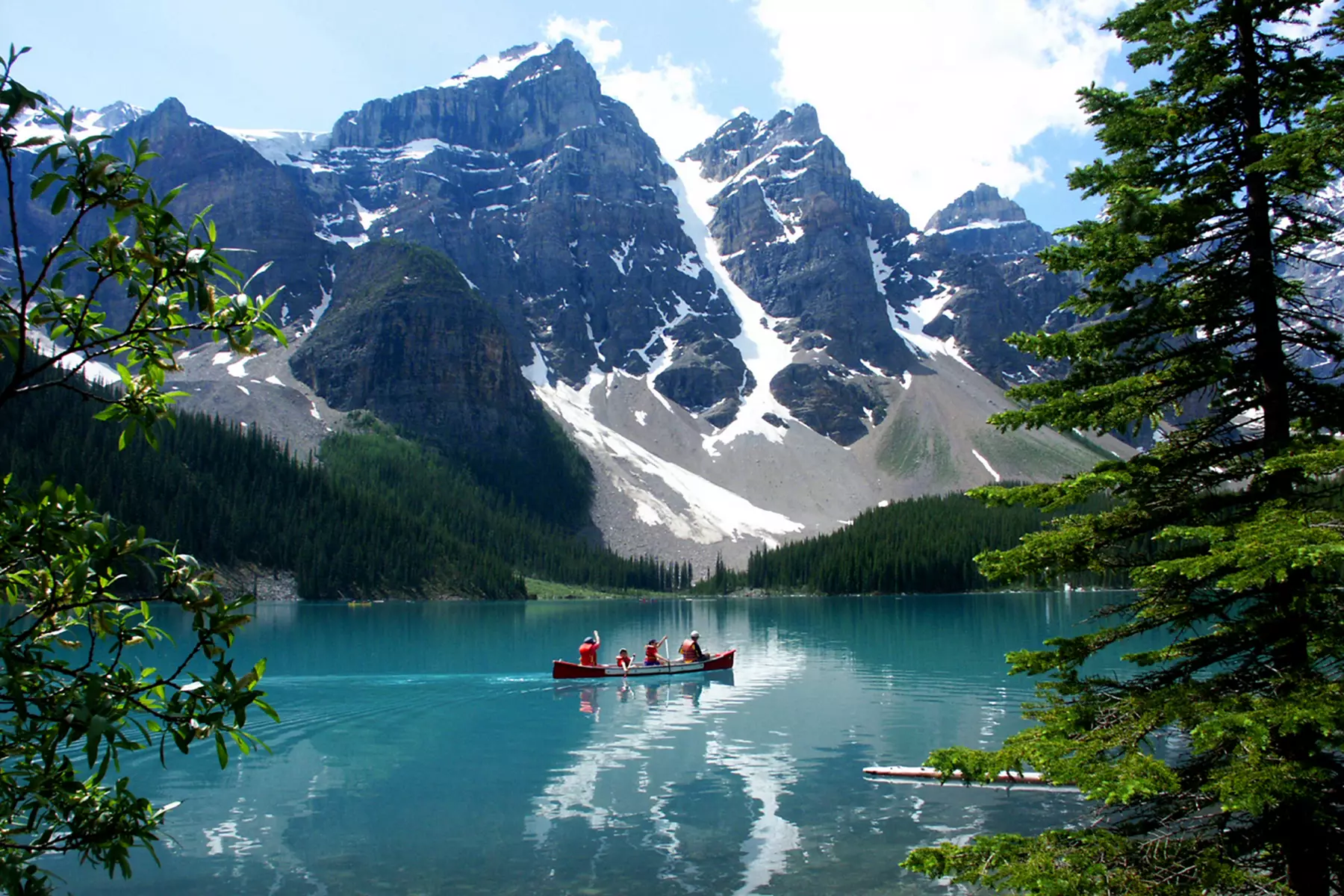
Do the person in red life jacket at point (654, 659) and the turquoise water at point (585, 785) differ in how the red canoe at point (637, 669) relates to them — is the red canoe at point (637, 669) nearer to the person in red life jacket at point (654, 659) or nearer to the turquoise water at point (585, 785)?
the person in red life jacket at point (654, 659)

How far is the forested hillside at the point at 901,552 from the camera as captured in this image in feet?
523

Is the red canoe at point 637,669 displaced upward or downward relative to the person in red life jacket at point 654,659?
downward

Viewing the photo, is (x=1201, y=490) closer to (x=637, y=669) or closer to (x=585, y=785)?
(x=585, y=785)

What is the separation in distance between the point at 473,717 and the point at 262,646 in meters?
37.6

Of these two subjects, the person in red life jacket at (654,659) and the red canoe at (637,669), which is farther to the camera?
the person in red life jacket at (654,659)

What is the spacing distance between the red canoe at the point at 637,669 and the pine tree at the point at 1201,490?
4058 centimetres

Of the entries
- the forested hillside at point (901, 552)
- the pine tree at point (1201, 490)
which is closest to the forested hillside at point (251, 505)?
the forested hillside at point (901, 552)

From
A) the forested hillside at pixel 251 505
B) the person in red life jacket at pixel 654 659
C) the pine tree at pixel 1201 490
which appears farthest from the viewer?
the forested hillside at pixel 251 505

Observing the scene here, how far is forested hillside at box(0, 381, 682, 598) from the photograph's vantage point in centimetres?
13588

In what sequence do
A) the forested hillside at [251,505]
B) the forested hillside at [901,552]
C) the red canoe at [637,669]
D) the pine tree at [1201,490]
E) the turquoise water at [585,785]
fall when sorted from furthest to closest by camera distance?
the forested hillside at [901,552]
the forested hillside at [251,505]
the red canoe at [637,669]
the turquoise water at [585,785]
the pine tree at [1201,490]

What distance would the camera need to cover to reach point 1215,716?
26.5 feet

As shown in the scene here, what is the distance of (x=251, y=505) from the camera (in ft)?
520

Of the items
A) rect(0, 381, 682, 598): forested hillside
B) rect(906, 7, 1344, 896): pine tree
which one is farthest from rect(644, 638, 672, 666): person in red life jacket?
rect(0, 381, 682, 598): forested hillside

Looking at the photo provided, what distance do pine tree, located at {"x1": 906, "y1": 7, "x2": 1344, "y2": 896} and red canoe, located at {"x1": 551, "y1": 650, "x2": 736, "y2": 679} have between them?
40.6m
